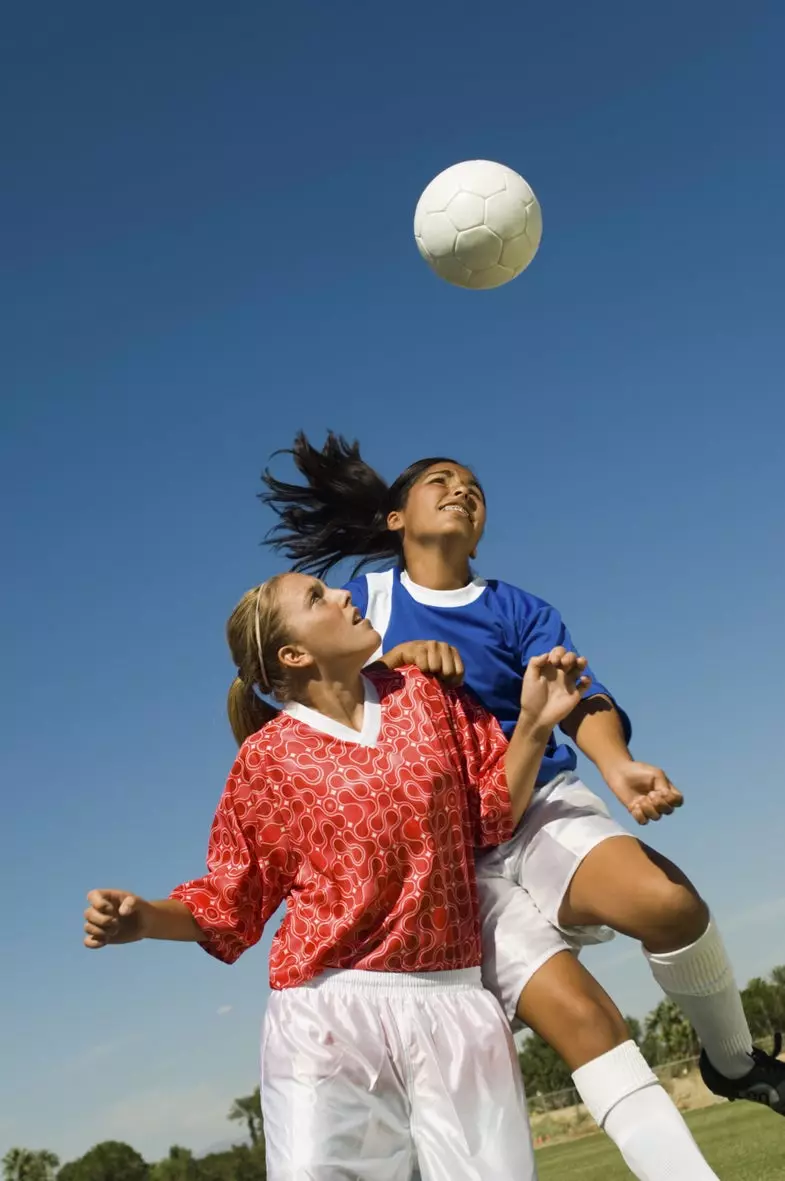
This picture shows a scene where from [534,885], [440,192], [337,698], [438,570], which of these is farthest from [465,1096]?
[440,192]

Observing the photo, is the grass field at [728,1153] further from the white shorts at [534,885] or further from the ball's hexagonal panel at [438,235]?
the ball's hexagonal panel at [438,235]

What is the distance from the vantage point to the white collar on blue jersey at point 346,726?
4.02 meters

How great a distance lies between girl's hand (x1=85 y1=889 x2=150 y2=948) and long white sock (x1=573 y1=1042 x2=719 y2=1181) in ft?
4.62

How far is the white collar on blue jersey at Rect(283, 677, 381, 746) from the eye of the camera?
13.2 ft

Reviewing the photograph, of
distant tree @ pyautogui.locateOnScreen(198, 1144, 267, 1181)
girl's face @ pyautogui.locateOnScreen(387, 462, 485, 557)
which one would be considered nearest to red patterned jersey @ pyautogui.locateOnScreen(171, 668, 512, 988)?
girl's face @ pyautogui.locateOnScreen(387, 462, 485, 557)

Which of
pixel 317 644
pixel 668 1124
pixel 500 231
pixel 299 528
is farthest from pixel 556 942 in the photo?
pixel 500 231

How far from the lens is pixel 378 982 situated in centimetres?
374

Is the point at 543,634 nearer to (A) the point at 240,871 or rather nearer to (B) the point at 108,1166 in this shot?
(A) the point at 240,871

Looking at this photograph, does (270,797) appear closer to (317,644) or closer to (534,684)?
(317,644)

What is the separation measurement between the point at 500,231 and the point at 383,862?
2.71m

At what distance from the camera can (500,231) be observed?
5148 millimetres

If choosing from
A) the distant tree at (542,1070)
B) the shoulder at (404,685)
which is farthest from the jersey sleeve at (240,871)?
the distant tree at (542,1070)

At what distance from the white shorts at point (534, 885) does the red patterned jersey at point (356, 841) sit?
12cm

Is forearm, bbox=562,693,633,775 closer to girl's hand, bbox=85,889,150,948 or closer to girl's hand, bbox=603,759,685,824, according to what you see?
girl's hand, bbox=603,759,685,824
